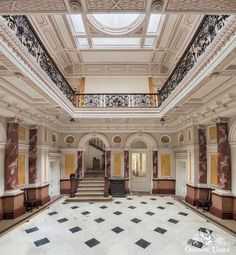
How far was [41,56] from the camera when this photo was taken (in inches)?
162

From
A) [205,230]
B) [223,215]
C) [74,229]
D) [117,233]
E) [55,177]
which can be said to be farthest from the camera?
[55,177]

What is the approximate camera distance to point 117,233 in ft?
14.0

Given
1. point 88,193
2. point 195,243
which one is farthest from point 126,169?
point 195,243

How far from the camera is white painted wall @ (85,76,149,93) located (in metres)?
8.88

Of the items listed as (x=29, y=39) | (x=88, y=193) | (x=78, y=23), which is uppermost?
(x=78, y=23)

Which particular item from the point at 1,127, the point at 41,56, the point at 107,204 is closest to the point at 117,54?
the point at 41,56

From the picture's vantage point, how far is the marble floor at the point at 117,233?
3551mm

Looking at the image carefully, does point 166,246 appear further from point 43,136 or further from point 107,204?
point 43,136

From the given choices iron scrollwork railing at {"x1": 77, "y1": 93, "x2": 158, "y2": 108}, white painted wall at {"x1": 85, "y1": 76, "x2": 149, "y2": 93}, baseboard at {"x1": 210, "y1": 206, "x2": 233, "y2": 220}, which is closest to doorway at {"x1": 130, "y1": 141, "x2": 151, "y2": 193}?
iron scrollwork railing at {"x1": 77, "y1": 93, "x2": 158, "y2": 108}

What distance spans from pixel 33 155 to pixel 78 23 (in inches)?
195

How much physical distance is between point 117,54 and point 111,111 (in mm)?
2589

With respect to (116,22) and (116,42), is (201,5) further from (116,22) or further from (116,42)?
(116,42)

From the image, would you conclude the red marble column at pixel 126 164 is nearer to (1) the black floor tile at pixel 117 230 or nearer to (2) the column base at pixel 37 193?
(2) the column base at pixel 37 193

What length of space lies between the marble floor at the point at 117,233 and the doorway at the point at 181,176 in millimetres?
2193
